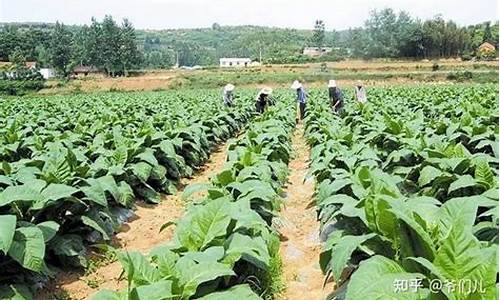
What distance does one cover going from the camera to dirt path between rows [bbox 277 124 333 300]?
4.08m

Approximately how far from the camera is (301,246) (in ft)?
16.9

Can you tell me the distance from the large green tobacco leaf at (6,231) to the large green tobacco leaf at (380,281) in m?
2.04

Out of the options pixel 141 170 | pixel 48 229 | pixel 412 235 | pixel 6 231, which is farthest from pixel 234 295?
pixel 141 170

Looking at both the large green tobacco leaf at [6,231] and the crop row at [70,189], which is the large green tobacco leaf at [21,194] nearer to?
the crop row at [70,189]

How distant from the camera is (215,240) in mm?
3561

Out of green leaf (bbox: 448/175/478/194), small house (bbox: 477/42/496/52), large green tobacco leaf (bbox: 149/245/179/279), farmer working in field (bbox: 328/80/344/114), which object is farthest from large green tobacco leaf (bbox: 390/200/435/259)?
small house (bbox: 477/42/496/52)

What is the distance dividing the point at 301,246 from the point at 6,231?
275 centimetres

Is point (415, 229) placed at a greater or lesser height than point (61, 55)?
lesser

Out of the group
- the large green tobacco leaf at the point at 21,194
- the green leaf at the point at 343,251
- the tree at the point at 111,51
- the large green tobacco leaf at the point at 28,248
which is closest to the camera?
the green leaf at the point at 343,251

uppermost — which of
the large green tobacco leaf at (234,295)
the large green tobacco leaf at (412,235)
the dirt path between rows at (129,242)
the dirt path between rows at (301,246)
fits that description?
the large green tobacco leaf at (412,235)

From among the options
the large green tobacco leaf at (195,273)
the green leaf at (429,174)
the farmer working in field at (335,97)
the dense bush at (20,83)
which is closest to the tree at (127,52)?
the dense bush at (20,83)

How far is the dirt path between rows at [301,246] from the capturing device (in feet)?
13.4

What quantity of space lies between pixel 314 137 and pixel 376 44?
73299mm

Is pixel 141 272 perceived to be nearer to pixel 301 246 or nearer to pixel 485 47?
pixel 301 246
